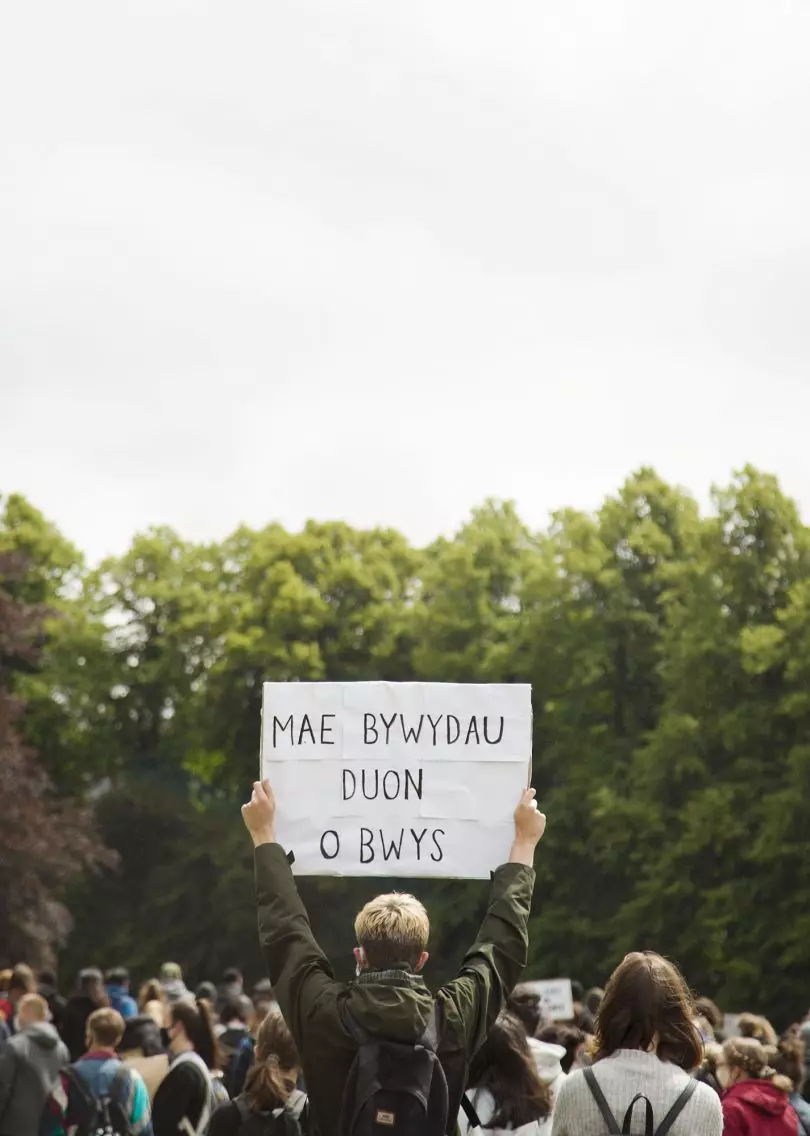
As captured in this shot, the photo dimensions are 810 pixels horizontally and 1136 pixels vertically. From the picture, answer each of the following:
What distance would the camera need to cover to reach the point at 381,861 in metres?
5.97

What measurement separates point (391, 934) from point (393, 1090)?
381 mm

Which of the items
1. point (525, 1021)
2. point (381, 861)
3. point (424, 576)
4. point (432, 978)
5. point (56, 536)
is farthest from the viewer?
point (56, 536)

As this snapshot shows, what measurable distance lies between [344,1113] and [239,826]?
159ft

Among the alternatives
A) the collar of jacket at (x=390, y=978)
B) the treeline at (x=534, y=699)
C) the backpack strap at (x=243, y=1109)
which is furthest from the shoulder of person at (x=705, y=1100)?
the treeline at (x=534, y=699)

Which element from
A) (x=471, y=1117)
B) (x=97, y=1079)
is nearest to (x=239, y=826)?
(x=97, y=1079)

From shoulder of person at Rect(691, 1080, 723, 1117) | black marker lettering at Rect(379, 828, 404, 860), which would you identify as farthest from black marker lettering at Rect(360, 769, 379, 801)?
shoulder of person at Rect(691, 1080, 723, 1117)

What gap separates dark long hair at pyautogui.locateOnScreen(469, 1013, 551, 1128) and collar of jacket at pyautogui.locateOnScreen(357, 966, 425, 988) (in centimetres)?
220

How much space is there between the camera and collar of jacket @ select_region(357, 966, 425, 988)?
16.3 ft

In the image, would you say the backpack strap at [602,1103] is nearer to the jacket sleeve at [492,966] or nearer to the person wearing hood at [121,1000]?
the jacket sleeve at [492,966]

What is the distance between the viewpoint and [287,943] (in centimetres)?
524

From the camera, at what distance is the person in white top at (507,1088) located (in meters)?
7.05

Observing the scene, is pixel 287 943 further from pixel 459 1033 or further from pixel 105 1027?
pixel 105 1027

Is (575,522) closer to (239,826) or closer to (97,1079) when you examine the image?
(239,826)

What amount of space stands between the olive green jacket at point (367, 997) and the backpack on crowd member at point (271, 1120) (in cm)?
249
